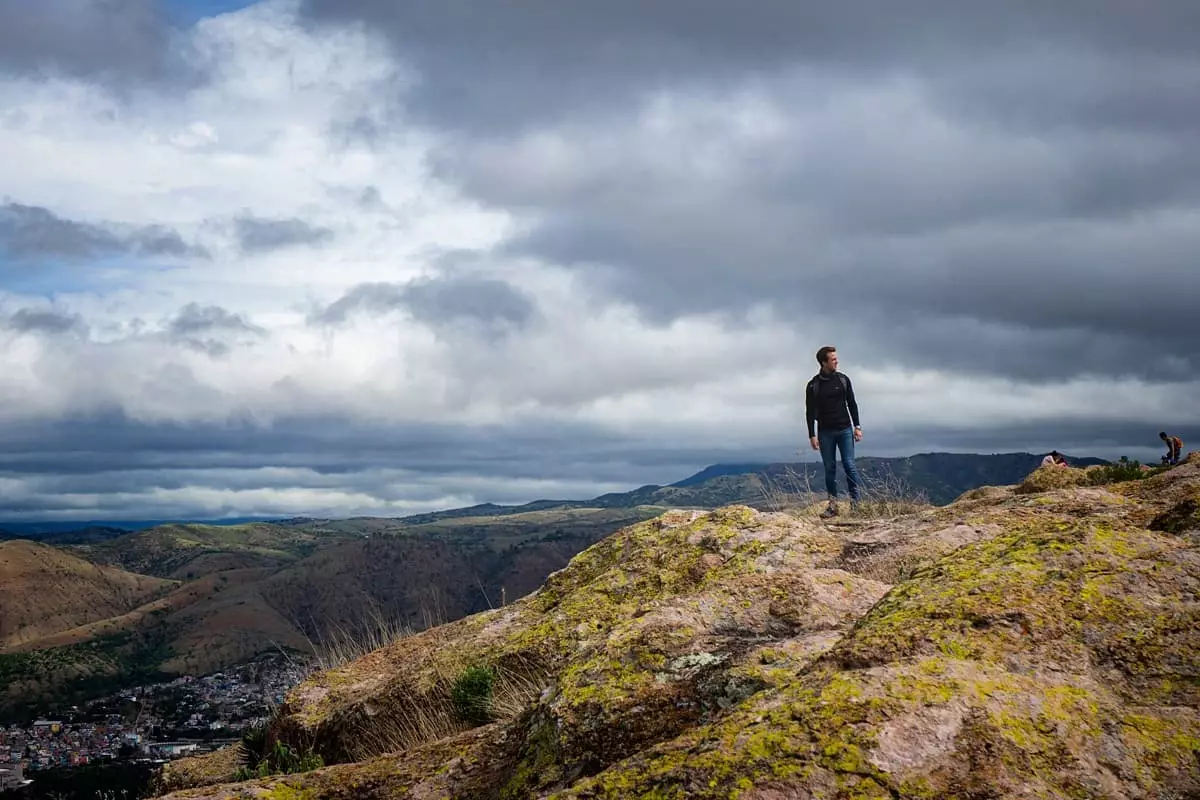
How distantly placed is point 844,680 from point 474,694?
5453mm

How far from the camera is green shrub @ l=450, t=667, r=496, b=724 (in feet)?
30.0

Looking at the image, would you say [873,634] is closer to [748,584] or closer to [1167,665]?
[1167,665]

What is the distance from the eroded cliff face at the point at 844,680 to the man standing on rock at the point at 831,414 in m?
9.51

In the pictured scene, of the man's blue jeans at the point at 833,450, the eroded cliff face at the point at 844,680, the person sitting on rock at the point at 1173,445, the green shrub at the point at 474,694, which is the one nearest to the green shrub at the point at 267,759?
the eroded cliff face at the point at 844,680

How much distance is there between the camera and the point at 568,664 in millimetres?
6988

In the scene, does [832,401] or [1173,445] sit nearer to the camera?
[832,401]

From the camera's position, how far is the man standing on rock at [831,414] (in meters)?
20.1

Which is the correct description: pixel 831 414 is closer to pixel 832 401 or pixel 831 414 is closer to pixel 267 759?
pixel 832 401

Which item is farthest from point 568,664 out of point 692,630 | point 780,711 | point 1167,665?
point 1167,665

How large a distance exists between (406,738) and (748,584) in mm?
4104

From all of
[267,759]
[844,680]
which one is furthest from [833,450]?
[844,680]

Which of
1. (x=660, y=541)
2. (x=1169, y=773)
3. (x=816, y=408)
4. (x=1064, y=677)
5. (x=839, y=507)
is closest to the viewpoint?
(x=1169, y=773)

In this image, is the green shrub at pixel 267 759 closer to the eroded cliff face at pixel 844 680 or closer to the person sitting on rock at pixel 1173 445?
the eroded cliff face at pixel 844 680

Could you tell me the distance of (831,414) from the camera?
2028cm
